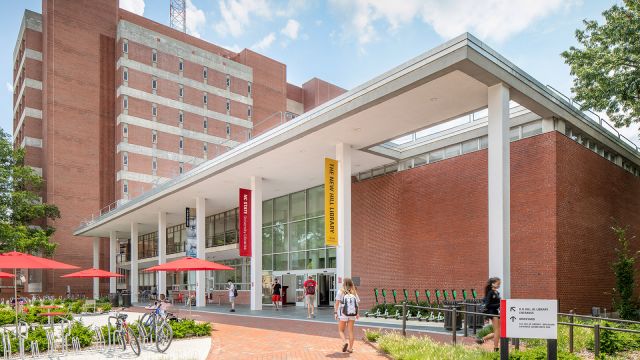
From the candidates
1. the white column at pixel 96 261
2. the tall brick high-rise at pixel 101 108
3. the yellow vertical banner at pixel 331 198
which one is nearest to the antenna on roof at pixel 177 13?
the tall brick high-rise at pixel 101 108

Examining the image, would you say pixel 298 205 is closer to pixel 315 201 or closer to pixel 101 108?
pixel 315 201

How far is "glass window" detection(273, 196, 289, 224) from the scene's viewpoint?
103 feet

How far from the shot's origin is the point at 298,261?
97.8 feet

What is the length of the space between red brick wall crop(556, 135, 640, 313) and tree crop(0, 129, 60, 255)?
118 feet

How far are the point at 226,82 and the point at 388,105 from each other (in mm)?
44019

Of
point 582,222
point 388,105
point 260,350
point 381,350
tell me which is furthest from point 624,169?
point 260,350

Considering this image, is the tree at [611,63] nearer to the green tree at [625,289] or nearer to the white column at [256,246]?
the green tree at [625,289]

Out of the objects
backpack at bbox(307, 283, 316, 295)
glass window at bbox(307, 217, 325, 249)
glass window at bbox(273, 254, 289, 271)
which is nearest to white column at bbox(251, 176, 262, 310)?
glass window at bbox(307, 217, 325, 249)

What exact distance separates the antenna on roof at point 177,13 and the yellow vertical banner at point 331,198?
50.8 meters

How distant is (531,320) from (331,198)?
45.4 feet

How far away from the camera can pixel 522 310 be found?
6.68 meters

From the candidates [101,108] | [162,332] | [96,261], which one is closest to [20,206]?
[96,261]

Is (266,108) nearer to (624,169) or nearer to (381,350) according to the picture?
(624,169)

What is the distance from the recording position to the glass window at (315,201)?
93.8 feet
